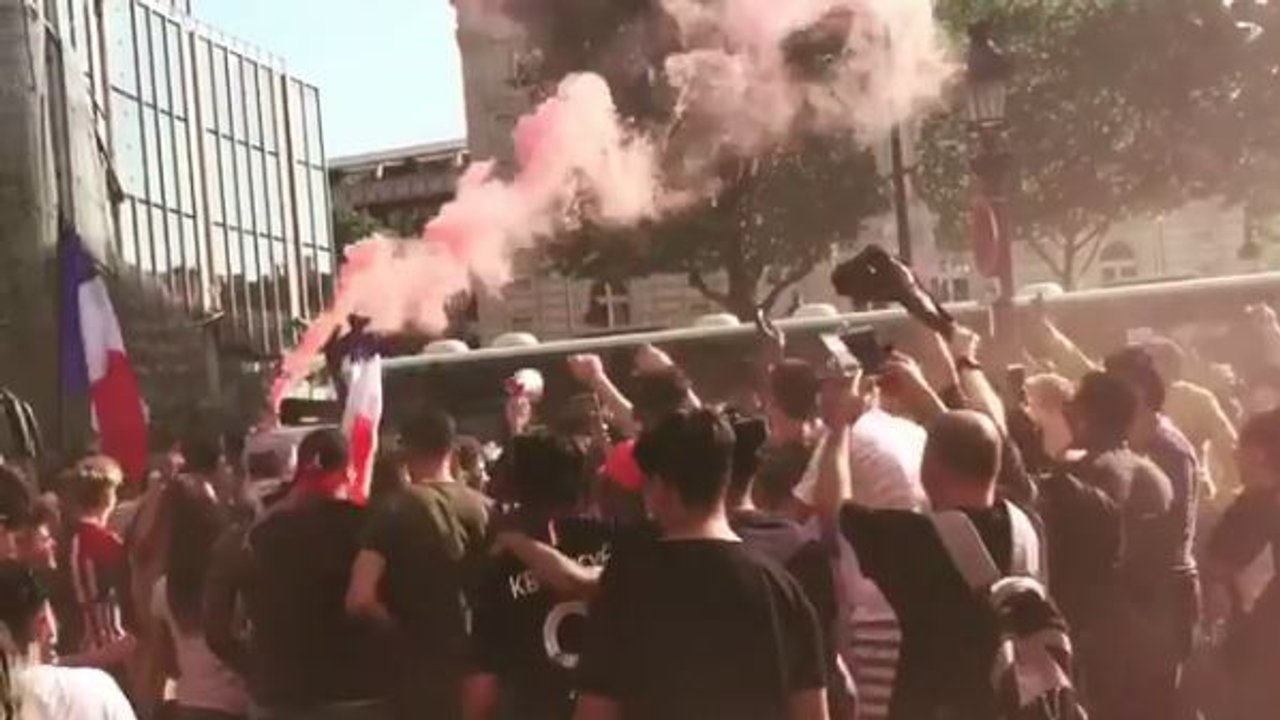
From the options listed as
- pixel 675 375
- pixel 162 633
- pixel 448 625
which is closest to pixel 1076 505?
pixel 675 375

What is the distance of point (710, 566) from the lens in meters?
4.56

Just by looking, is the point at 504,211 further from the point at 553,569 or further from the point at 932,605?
the point at 932,605

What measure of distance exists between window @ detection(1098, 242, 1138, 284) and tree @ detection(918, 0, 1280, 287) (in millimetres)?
15660

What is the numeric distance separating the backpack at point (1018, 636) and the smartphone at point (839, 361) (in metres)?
0.72

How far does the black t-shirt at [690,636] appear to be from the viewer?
4.54 meters

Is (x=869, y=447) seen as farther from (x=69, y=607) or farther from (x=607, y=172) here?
(x=607, y=172)

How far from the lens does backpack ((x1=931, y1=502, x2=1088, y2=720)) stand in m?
5.23

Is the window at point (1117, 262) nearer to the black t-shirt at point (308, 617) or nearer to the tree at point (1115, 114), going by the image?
the tree at point (1115, 114)

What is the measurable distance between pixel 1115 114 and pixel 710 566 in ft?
119

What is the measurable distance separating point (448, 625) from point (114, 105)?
3890cm

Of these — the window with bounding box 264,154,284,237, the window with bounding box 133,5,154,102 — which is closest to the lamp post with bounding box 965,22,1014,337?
the window with bounding box 133,5,154,102

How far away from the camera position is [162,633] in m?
6.73

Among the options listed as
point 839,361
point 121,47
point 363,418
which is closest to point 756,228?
point 121,47

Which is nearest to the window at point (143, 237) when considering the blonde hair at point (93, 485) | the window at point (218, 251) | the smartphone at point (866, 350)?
the window at point (218, 251)
